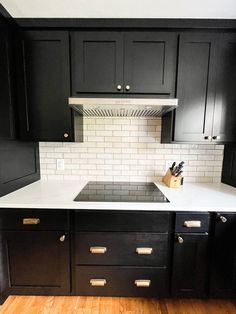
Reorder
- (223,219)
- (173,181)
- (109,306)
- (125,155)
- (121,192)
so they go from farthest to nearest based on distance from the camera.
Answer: (125,155)
(173,181)
(121,192)
(109,306)
(223,219)

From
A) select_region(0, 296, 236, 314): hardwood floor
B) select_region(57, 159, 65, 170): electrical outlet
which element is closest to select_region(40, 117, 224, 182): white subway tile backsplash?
select_region(57, 159, 65, 170): electrical outlet

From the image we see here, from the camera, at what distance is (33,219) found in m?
1.28

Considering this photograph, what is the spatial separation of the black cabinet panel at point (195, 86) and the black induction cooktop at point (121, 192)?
1.81 feet

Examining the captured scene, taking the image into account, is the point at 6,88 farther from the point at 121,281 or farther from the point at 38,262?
the point at 121,281

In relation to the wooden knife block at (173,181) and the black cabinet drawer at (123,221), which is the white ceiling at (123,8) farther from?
the black cabinet drawer at (123,221)

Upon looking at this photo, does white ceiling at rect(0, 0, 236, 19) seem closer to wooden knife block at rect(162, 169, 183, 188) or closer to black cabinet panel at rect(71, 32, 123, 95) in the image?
black cabinet panel at rect(71, 32, 123, 95)

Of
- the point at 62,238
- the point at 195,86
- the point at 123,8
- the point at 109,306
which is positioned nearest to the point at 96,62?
the point at 123,8

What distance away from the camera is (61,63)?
1429 millimetres

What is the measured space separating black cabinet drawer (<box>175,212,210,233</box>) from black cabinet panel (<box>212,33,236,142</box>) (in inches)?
28.1

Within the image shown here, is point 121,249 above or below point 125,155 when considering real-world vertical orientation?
below

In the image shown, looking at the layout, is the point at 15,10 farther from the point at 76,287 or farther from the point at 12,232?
the point at 76,287

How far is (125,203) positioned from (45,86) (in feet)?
3.98

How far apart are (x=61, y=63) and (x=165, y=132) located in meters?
1.13

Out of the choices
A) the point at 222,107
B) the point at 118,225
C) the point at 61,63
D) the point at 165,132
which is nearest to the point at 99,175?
the point at 118,225
